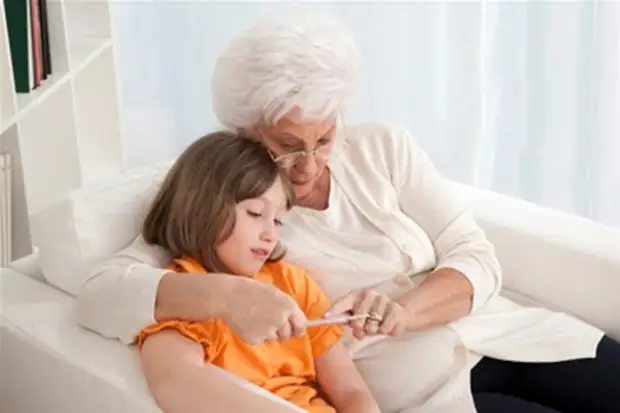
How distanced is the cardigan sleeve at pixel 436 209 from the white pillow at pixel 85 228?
0.44 metres

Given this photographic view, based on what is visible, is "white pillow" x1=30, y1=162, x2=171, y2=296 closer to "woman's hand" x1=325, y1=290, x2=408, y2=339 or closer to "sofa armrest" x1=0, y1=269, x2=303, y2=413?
"sofa armrest" x1=0, y1=269, x2=303, y2=413

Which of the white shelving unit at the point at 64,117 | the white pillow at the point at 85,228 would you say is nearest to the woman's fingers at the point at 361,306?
the white pillow at the point at 85,228

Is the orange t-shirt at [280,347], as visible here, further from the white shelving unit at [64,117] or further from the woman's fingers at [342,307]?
the white shelving unit at [64,117]

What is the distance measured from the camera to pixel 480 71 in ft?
9.32

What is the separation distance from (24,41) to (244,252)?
2.78 feet

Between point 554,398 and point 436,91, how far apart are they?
1341mm

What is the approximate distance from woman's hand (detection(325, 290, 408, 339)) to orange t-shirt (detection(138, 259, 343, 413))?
8 centimetres

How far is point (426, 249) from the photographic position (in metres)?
1.87

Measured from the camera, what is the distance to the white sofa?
156 cm

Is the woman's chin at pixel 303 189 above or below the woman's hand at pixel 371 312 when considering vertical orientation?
above

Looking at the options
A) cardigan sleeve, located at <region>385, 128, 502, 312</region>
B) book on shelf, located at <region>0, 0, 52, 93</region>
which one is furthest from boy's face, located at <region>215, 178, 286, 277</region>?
book on shelf, located at <region>0, 0, 52, 93</region>

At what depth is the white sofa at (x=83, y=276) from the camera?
1559mm

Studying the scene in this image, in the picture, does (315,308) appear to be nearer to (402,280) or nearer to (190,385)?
(402,280)

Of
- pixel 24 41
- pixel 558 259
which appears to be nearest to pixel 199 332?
pixel 558 259
